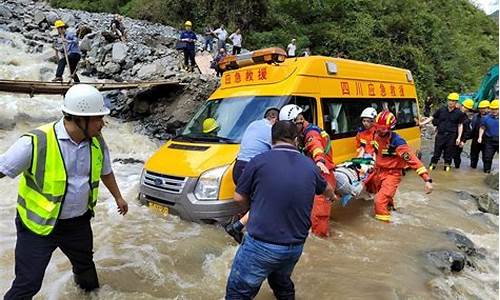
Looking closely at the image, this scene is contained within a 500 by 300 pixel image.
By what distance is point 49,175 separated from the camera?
3.19 metres

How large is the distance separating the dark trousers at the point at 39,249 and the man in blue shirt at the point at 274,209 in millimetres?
1247

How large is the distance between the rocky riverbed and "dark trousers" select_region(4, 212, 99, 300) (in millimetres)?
8864

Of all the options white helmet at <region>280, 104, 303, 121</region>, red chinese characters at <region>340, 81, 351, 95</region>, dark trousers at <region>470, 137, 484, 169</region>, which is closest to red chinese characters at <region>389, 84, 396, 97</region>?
red chinese characters at <region>340, 81, 351, 95</region>

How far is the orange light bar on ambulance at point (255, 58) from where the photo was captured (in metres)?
7.13

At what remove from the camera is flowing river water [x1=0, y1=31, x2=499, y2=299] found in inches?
179

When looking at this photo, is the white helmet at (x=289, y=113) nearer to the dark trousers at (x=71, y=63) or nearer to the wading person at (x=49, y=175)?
the wading person at (x=49, y=175)

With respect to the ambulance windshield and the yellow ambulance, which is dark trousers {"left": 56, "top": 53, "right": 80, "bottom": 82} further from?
the ambulance windshield

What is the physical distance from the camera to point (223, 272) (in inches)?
193

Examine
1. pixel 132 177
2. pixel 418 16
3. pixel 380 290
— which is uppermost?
pixel 418 16

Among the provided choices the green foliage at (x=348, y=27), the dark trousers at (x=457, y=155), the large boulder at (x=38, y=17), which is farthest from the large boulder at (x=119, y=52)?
the dark trousers at (x=457, y=155)

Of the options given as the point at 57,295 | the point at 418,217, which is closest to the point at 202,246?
the point at 57,295

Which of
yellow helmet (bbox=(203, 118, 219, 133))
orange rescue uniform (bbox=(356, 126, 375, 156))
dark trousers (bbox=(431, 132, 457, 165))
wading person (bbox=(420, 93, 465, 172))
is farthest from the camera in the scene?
dark trousers (bbox=(431, 132, 457, 165))

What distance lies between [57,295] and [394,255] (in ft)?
12.4

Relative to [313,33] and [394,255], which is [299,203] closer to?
[394,255]
